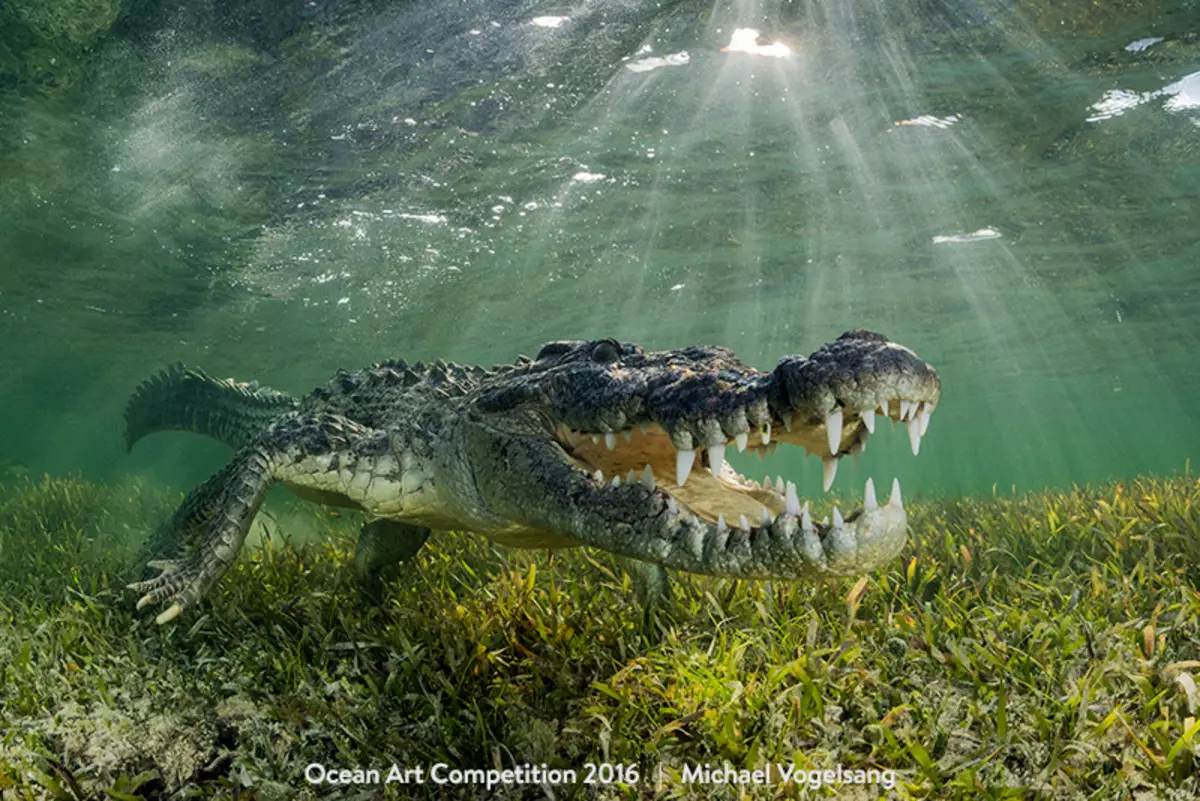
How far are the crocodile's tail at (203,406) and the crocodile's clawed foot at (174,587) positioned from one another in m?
3.27

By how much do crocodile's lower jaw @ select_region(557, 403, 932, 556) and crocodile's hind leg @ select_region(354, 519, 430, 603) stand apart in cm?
150

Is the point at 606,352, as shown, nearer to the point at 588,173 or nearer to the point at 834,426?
the point at 834,426

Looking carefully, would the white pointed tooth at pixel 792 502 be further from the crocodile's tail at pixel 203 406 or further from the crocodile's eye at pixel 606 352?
the crocodile's tail at pixel 203 406

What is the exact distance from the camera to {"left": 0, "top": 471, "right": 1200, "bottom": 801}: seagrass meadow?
241 cm

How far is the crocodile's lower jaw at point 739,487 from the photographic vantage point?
228 centimetres

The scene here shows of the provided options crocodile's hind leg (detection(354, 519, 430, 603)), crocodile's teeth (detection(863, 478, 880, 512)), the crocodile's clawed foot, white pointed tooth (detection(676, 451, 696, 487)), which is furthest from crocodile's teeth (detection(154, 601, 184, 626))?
crocodile's teeth (detection(863, 478, 880, 512))

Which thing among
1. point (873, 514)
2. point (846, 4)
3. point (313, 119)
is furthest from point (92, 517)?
point (846, 4)

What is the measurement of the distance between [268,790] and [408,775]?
490 millimetres

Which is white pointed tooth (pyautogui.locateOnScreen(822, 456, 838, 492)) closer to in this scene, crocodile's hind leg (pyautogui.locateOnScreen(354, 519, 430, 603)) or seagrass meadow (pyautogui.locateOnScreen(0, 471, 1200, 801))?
seagrass meadow (pyautogui.locateOnScreen(0, 471, 1200, 801))

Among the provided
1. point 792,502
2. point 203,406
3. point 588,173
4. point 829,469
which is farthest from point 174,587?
point 588,173

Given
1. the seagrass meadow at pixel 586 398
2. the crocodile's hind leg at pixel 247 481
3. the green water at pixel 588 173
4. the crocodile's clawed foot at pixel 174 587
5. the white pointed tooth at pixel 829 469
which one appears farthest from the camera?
the green water at pixel 588 173

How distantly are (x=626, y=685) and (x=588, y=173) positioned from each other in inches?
426

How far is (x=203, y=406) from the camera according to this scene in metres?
7.78

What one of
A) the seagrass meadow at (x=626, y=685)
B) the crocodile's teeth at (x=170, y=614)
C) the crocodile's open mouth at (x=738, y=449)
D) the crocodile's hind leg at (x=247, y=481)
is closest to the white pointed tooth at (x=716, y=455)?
the crocodile's open mouth at (x=738, y=449)
